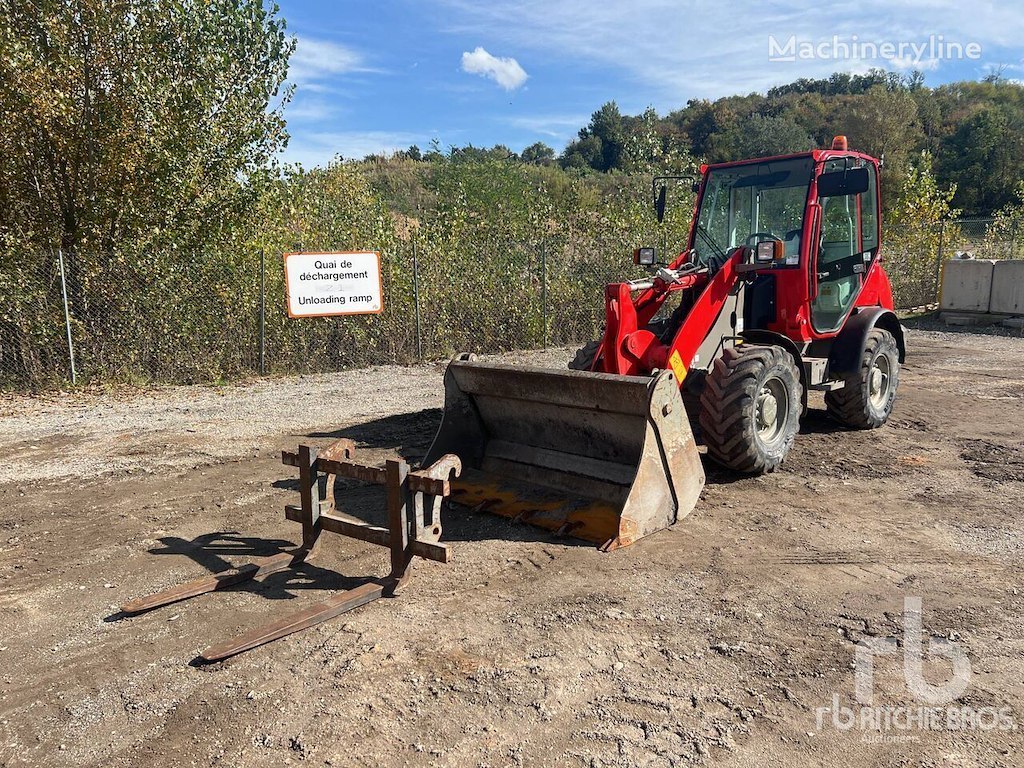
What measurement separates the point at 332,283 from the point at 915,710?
35.7 feet

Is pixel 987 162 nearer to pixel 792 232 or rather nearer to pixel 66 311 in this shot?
pixel 792 232

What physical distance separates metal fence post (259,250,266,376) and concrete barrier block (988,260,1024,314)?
1492cm

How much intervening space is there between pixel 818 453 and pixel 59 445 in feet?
24.9

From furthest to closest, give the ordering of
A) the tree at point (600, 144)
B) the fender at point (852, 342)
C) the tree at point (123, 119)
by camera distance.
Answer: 1. the tree at point (600, 144)
2. the tree at point (123, 119)
3. the fender at point (852, 342)

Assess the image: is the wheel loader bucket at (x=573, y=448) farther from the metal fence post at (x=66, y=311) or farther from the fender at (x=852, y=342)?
the metal fence post at (x=66, y=311)

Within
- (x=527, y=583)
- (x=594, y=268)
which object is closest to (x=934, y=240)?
(x=594, y=268)

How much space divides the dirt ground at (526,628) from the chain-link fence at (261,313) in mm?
4452

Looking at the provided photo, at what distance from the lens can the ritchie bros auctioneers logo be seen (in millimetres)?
3113

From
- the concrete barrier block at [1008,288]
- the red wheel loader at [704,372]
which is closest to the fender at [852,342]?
the red wheel loader at [704,372]

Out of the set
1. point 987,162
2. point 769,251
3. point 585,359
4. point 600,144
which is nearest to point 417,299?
point 585,359

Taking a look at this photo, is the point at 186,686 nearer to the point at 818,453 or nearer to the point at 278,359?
the point at 818,453

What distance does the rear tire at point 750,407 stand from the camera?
5812 mm

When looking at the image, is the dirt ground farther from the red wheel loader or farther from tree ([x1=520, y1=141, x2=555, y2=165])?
tree ([x1=520, y1=141, x2=555, y2=165])

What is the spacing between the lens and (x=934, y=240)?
2038 cm
